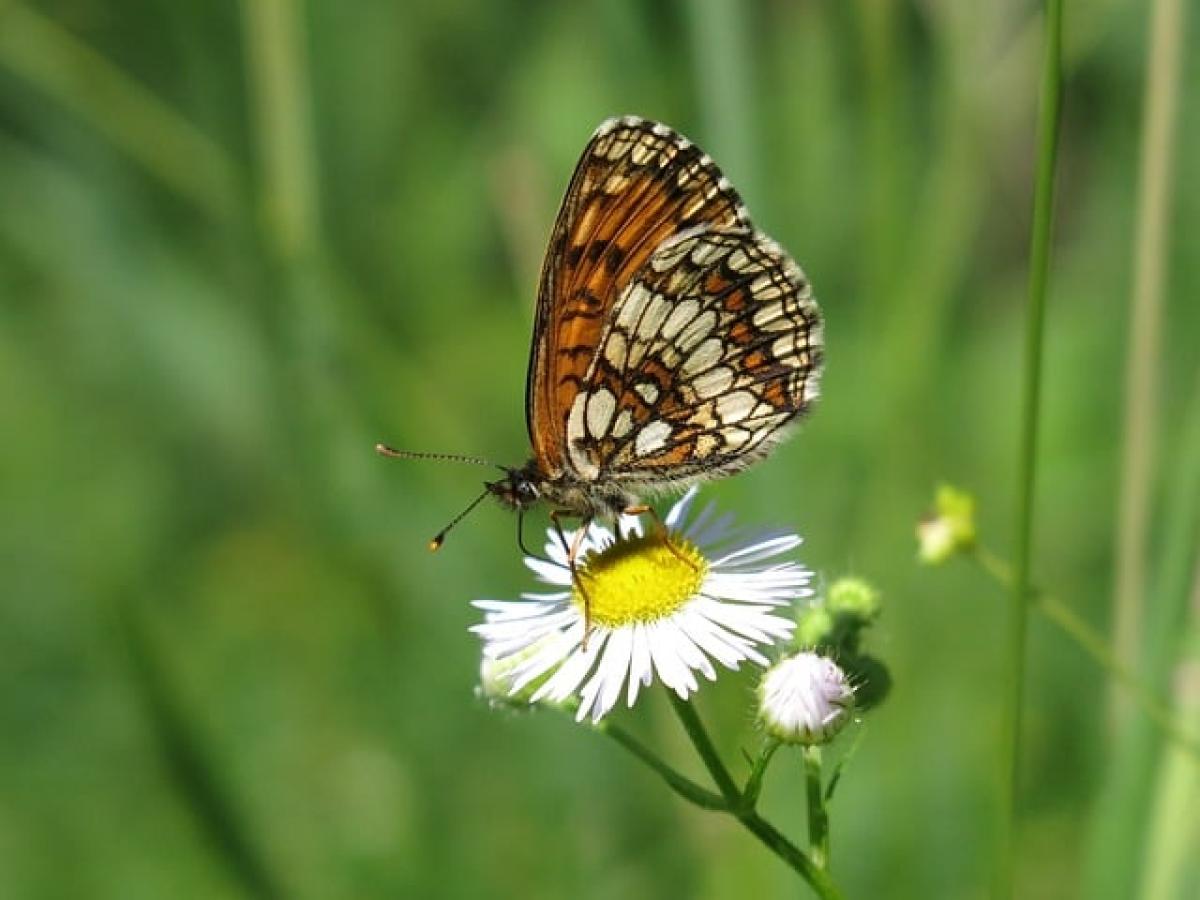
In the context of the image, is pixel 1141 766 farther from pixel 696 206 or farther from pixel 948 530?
pixel 696 206

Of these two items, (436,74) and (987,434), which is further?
(436,74)

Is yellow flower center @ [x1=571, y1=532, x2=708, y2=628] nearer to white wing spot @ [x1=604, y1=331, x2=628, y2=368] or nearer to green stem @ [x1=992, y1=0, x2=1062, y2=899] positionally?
white wing spot @ [x1=604, y1=331, x2=628, y2=368]

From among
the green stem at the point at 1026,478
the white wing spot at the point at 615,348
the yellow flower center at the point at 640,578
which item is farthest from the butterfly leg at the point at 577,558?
the green stem at the point at 1026,478

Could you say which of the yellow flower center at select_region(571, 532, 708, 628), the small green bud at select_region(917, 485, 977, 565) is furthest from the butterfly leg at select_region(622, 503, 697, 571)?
the small green bud at select_region(917, 485, 977, 565)

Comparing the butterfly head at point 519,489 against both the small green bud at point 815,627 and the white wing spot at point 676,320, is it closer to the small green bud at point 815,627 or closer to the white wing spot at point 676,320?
the white wing spot at point 676,320

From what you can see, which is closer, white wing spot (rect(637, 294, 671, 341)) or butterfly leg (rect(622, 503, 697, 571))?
butterfly leg (rect(622, 503, 697, 571))

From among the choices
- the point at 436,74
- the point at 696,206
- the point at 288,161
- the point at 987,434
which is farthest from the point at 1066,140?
the point at 696,206
